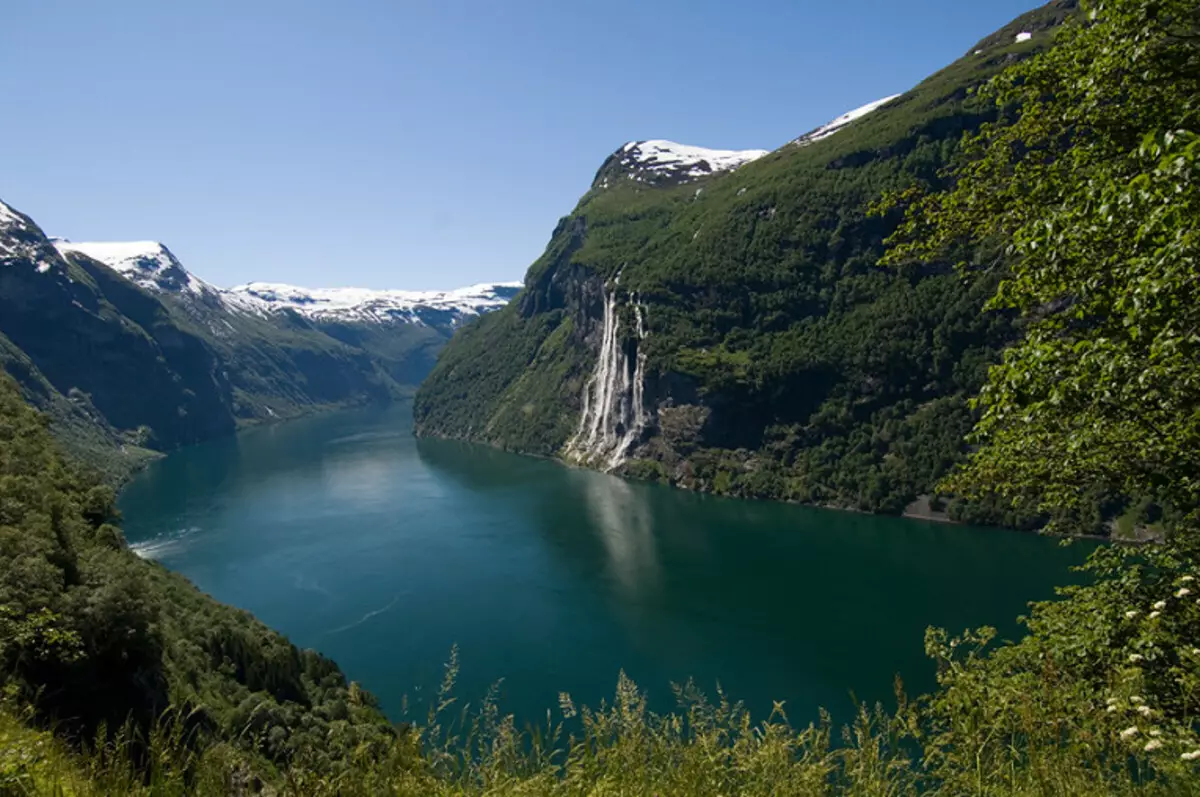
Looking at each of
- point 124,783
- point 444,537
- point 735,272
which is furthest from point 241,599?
point 735,272

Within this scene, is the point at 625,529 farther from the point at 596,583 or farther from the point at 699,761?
the point at 699,761

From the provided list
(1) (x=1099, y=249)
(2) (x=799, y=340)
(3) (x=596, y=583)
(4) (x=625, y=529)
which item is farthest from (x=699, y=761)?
(2) (x=799, y=340)

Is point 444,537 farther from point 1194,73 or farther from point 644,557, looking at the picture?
point 1194,73

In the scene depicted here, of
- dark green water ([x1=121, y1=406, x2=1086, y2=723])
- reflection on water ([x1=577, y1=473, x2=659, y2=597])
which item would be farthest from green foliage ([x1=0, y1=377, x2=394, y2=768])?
reflection on water ([x1=577, y1=473, x2=659, y2=597])

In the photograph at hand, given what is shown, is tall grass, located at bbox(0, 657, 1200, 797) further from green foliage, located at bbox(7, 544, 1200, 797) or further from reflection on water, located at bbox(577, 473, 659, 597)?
reflection on water, located at bbox(577, 473, 659, 597)

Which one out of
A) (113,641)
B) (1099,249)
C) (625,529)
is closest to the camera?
(1099,249)

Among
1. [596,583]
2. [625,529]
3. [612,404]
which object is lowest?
[625,529]

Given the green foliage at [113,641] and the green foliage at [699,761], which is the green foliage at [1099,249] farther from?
the green foliage at [113,641]
